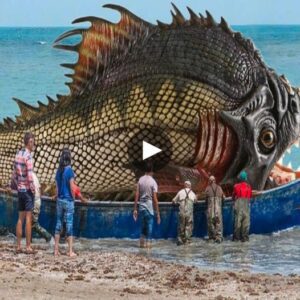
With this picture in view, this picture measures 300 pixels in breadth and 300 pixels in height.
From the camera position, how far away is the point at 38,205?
19.4m

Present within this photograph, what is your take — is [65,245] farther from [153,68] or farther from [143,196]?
[153,68]

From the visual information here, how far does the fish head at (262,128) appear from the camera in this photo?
21312 mm

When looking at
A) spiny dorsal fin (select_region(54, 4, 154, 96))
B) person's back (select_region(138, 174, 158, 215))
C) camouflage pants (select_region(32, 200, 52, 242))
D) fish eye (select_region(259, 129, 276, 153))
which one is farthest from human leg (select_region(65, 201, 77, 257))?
fish eye (select_region(259, 129, 276, 153))

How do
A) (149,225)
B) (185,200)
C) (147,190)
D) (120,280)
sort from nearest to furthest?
(120,280)
(147,190)
(149,225)
(185,200)

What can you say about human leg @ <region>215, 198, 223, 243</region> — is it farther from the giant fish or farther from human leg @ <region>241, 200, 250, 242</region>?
the giant fish

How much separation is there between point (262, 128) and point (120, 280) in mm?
6414

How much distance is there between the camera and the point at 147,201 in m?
19.5

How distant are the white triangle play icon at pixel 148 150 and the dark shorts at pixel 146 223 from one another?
1507 millimetres

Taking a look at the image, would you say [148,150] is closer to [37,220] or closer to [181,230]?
[181,230]

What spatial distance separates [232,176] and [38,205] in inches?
144

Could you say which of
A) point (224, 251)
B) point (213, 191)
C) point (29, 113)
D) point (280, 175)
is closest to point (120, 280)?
point (224, 251)

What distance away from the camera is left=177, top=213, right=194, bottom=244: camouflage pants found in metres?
20.4

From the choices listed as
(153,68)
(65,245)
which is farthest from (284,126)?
(65,245)

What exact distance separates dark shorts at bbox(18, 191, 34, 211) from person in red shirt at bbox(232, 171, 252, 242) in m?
4.34
